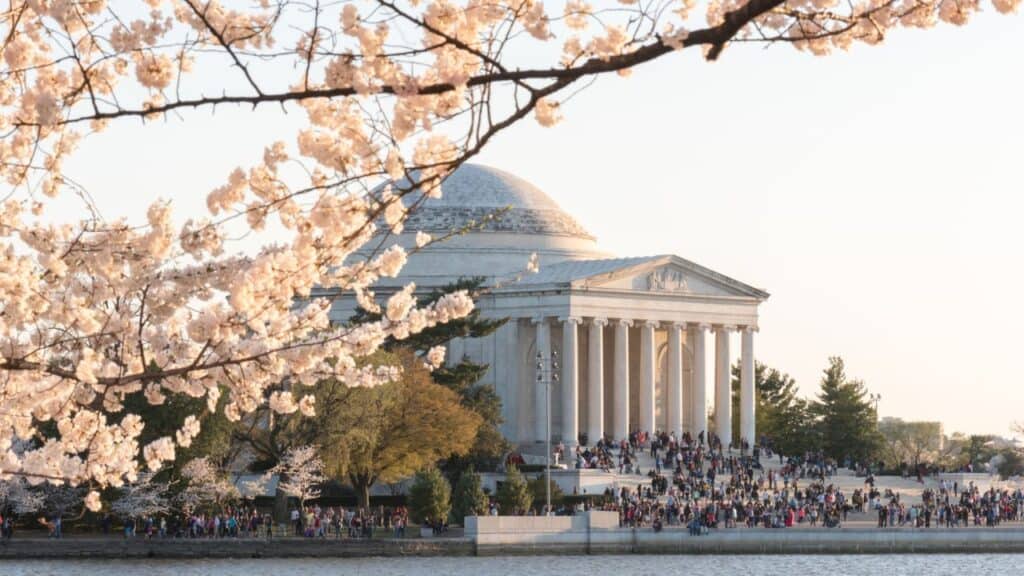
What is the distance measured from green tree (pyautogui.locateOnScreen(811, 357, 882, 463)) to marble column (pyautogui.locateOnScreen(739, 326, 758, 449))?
5681mm

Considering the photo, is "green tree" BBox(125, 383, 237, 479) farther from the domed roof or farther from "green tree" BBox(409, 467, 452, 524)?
the domed roof

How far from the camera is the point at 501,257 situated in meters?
154

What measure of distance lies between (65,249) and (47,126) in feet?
11.9

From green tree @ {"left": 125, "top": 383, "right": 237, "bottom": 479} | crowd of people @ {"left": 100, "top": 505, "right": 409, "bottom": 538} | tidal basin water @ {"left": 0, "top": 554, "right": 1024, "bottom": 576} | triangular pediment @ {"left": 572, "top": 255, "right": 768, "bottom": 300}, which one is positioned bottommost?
tidal basin water @ {"left": 0, "top": 554, "right": 1024, "bottom": 576}

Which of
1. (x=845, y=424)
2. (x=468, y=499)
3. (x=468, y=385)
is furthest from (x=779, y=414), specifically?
(x=468, y=499)

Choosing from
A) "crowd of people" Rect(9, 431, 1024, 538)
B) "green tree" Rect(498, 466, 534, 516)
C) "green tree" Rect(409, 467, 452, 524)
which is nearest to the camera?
"crowd of people" Rect(9, 431, 1024, 538)

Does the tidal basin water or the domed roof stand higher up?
the domed roof

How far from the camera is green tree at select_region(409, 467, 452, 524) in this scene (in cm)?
9981

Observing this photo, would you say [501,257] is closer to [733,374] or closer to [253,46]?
[733,374]

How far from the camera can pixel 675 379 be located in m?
144

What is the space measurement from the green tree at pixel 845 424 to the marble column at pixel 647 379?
14334 millimetres

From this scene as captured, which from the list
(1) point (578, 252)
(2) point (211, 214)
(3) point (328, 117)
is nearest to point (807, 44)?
(3) point (328, 117)

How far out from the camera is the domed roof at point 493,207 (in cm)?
15438

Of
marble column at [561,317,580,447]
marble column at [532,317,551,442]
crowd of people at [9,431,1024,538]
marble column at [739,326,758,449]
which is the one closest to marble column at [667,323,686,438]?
marble column at [739,326,758,449]
